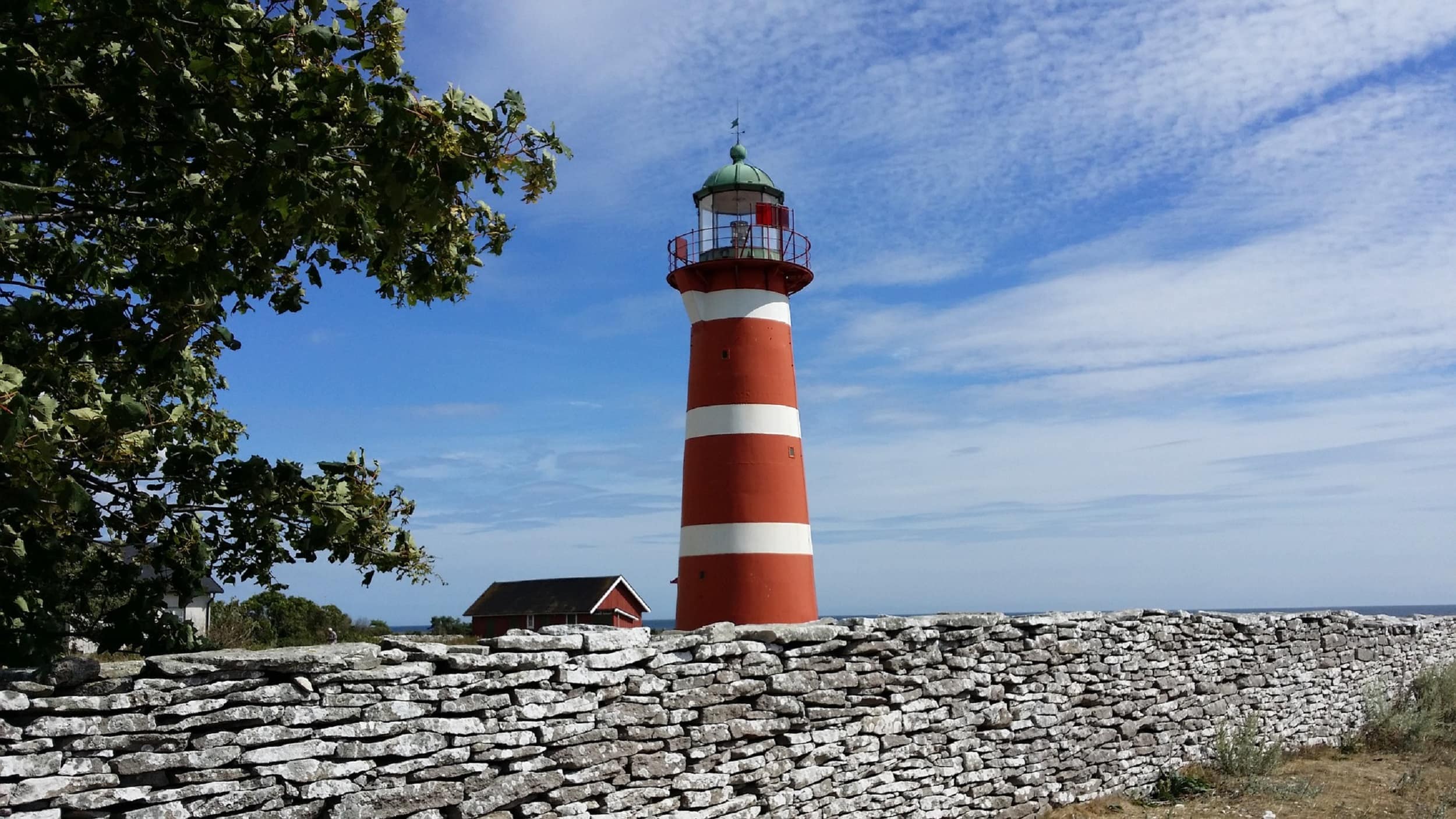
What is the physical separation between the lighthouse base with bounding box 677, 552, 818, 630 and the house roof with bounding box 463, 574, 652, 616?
1455 cm

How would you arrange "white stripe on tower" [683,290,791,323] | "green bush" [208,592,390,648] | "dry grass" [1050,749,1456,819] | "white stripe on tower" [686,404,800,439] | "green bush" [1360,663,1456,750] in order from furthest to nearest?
1. "green bush" [208,592,390,648]
2. "white stripe on tower" [683,290,791,323]
3. "white stripe on tower" [686,404,800,439]
4. "green bush" [1360,663,1456,750]
5. "dry grass" [1050,749,1456,819]

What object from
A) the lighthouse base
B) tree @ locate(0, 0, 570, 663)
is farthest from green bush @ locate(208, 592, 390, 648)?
tree @ locate(0, 0, 570, 663)

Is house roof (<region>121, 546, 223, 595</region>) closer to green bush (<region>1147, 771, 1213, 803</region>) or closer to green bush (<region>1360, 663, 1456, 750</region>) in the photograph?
green bush (<region>1147, 771, 1213, 803</region>)

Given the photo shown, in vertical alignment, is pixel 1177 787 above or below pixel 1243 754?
below

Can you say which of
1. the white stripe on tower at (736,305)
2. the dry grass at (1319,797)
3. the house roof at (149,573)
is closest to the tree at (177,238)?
the house roof at (149,573)

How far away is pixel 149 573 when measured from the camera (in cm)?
1775

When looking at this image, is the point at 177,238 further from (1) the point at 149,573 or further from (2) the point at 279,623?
(2) the point at 279,623

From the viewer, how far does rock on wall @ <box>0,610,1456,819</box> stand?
4633 mm

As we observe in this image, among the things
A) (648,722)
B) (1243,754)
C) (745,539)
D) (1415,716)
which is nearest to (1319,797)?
(1243,754)

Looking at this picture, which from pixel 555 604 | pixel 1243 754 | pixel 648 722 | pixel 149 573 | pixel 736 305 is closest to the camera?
pixel 648 722

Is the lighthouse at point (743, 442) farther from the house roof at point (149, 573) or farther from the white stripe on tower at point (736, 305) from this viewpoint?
the house roof at point (149, 573)

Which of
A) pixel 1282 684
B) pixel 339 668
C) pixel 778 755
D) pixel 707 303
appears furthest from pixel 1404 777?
pixel 339 668

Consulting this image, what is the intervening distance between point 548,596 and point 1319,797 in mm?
21706

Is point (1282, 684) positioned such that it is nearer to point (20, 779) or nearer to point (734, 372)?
point (734, 372)
